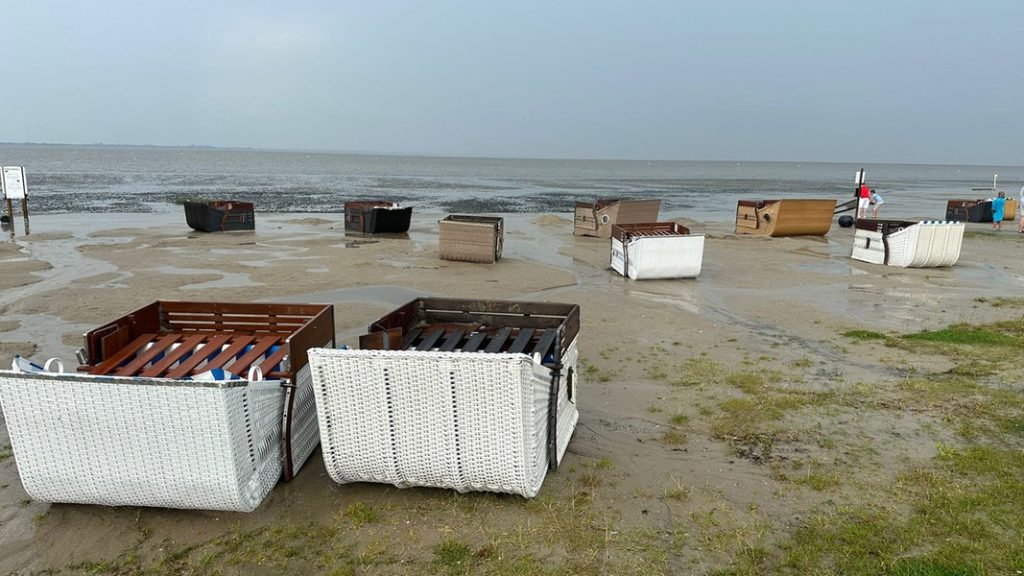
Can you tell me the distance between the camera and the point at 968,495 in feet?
15.9

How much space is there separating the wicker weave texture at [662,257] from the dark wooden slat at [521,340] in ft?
25.7

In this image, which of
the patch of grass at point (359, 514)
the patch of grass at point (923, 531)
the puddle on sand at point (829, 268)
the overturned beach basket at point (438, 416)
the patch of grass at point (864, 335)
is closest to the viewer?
the patch of grass at point (923, 531)

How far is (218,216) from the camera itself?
21922mm

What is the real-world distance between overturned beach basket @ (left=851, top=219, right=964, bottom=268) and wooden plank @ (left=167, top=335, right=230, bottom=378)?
15.0 metres

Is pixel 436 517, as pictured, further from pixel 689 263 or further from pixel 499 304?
pixel 689 263

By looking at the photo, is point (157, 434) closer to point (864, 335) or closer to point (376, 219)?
point (864, 335)

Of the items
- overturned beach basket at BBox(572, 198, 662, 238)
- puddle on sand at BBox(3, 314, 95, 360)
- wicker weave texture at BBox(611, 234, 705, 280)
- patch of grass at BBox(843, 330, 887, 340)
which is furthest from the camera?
overturned beach basket at BBox(572, 198, 662, 238)

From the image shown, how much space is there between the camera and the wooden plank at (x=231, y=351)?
534cm

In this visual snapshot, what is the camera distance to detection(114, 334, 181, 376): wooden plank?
5215 millimetres

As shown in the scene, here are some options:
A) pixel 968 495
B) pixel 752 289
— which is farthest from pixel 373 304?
pixel 968 495

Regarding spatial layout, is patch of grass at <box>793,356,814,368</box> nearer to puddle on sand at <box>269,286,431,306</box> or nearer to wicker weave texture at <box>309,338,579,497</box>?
wicker weave texture at <box>309,338,579,497</box>

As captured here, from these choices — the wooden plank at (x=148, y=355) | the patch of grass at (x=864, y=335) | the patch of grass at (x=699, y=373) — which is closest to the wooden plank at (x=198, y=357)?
the wooden plank at (x=148, y=355)

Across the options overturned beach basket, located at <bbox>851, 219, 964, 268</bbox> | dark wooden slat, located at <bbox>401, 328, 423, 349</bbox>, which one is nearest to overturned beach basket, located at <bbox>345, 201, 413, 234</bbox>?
overturned beach basket, located at <bbox>851, 219, 964, 268</bbox>

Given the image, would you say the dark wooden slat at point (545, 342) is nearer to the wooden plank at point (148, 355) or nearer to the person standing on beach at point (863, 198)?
the wooden plank at point (148, 355)
